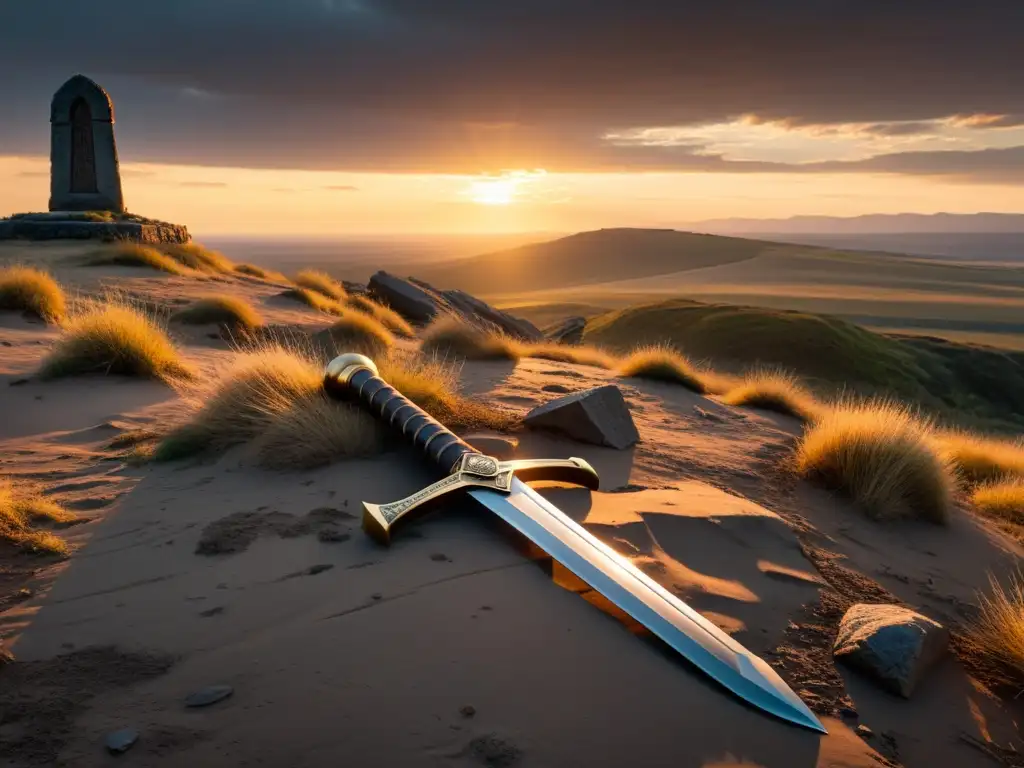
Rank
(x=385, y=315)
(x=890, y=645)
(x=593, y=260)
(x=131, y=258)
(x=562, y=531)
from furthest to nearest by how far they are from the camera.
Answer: (x=593, y=260)
(x=385, y=315)
(x=131, y=258)
(x=562, y=531)
(x=890, y=645)

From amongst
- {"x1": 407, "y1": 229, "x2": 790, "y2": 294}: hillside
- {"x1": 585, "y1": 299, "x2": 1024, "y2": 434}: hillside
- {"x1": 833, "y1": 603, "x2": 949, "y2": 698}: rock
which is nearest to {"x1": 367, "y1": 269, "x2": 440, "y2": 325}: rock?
{"x1": 585, "y1": 299, "x2": 1024, "y2": 434}: hillside

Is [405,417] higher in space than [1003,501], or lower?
higher

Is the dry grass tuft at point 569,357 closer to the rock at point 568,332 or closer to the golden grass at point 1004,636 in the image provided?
the rock at point 568,332

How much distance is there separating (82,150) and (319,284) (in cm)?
841

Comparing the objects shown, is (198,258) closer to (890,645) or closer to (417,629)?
(417,629)

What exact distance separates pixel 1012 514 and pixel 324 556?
22.2 ft

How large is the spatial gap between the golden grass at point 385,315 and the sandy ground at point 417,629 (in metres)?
10.4

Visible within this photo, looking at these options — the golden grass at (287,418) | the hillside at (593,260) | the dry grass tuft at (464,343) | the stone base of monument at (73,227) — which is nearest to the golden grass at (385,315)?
the dry grass tuft at (464,343)

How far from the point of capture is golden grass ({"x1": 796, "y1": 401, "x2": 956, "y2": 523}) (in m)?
5.60

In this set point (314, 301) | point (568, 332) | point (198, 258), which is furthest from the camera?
point (568, 332)

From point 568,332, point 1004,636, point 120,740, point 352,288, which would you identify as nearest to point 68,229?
point 352,288

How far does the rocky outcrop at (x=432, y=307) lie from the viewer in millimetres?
17656

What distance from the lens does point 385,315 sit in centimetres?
1616

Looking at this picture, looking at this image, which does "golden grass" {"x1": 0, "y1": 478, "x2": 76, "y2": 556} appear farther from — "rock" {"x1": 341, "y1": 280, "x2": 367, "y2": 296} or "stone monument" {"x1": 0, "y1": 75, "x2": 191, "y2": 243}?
"rock" {"x1": 341, "y1": 280, "x2": 367, "y2": 296}
